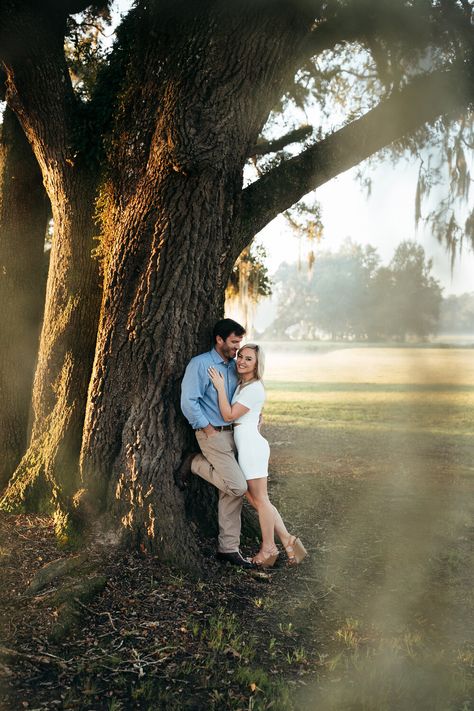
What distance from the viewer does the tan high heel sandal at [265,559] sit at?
550 cm

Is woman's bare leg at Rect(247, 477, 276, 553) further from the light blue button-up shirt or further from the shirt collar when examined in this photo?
the shirt collar

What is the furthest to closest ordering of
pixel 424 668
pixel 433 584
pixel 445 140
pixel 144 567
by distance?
pixel 445 140 → pixel 433 584 → pixel 144 567 → pixel 424 668

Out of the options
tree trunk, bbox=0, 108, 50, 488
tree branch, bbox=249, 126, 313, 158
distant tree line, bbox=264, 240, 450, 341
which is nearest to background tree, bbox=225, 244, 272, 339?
tree branch, bbox=249, 126, 313, 158

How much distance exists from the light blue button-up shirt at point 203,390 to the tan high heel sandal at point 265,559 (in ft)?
3.92

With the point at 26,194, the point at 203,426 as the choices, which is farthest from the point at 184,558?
the point at 26,194

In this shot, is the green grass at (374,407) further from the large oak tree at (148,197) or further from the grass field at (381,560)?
the large oak tree at (148,197)

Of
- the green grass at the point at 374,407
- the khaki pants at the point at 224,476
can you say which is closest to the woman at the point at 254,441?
the khaki pants at the point at 224,476

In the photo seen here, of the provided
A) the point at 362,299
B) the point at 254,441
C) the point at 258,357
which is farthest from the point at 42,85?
the point at 362,299

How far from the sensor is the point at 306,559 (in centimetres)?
598

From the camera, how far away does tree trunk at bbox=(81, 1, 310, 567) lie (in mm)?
5090

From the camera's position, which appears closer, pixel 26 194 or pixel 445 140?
pixel 26 194

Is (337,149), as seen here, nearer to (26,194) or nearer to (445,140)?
(445,140)

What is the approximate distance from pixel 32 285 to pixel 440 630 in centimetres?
580

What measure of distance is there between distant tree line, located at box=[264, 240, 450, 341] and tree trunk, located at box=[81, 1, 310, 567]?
45.6 metres
